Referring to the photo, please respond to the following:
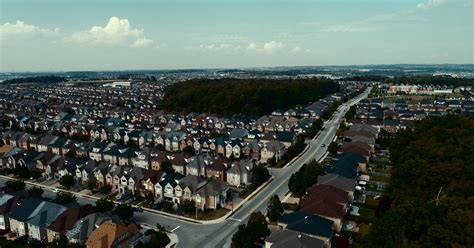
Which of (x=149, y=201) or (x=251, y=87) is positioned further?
(x=251, y=87)

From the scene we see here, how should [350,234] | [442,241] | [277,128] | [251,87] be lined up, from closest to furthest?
[442,241], [350,234], [277,128], [251,87]

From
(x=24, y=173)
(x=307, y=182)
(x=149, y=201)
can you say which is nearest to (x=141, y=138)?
(x=24, y=173)

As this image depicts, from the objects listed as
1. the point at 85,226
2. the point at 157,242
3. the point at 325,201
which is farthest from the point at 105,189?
the point at 325,201

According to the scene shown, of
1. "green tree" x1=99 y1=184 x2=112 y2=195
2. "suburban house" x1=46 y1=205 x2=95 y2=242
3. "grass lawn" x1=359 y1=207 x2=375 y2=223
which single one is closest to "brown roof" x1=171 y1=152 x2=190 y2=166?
"green tree" x1=99 y1=184 x2=112 y2=195

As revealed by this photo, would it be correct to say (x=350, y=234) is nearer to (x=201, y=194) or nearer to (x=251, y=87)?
(x=201, y=194)

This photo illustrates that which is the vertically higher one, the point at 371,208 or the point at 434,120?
the point at 434,120

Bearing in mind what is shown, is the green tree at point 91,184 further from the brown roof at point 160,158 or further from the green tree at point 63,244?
the green tree at point 63,244
